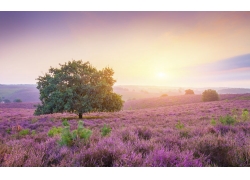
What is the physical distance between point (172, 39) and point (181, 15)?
0.89 m

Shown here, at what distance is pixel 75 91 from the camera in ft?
48.6

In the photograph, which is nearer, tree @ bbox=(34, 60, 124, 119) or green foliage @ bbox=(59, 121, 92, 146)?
green foliage @ bbox=(59, 121, 92, 146)

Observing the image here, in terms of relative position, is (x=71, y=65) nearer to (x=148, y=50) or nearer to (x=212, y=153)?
(x=148, y=50)

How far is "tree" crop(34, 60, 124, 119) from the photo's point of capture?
14125 millimetres

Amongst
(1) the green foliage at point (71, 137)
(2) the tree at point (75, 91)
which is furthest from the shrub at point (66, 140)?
(2) the tree at point (75, 91)

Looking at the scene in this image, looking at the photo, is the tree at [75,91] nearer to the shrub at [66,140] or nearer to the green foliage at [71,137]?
the green foliage at [71,137]

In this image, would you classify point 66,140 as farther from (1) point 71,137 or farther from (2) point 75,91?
(2) point 75,91

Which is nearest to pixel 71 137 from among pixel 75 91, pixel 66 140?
pixel 66 140

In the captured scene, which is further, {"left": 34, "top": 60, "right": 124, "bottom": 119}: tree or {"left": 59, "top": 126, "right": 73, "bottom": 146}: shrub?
{"left": 34, "top": 60, "right": 124, "bottom": 119}: tree

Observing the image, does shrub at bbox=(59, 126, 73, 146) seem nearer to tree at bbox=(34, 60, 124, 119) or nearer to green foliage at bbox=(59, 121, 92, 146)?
green foliage at bbox=(59, 121, 92, 146)

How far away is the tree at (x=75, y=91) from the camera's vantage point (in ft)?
46.3


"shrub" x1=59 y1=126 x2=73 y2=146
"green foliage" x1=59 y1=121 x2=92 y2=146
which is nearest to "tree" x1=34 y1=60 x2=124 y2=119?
"green foliage" x1=59 y1=121 x2=92 y2=146
